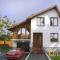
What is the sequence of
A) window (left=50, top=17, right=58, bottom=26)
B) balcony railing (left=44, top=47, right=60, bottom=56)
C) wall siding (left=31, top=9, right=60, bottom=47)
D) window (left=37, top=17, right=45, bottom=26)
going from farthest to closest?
window (left=50, top=17, right=58, bottom=26) < window (left=37, top=17, right=45, bottom=26) < wall siding (left=31, top=9, right=60, bottom=47) < balcony railing (left=44, top=47, right=60, bottom=56)

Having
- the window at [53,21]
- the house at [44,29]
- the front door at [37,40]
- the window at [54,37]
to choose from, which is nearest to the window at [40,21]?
the house at [44,29]

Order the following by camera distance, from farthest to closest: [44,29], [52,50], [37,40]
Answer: [37,40] → [44,29] → [52,50]

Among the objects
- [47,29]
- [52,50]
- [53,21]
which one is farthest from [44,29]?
[52,50]

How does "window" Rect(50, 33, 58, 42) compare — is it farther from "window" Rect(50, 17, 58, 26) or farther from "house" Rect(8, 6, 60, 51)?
"window" Rect(50, 17, 58, 26)

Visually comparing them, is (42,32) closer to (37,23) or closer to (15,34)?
(37,23)

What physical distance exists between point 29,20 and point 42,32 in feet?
10.8

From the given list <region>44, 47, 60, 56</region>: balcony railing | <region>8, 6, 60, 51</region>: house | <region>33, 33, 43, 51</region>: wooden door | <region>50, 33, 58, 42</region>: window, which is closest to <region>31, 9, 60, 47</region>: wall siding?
<region>8, 6, 60, 51</region>: house

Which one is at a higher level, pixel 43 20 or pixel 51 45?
pixel 43 20

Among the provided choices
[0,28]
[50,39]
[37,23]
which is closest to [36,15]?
[37,23]

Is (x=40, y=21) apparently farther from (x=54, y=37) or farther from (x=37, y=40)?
(x=54, y=37)

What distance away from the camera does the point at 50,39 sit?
54.0 metres

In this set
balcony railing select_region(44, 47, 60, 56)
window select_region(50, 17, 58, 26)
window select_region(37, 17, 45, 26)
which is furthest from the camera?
window select_region(50, 17, 58, 26)

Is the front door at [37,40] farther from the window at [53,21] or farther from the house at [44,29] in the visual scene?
the window at [53,21]

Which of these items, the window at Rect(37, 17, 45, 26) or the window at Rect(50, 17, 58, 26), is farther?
the window at Rect(50, 17, 58, 26)
